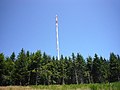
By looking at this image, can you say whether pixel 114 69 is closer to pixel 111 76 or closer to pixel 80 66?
pixel 111 76

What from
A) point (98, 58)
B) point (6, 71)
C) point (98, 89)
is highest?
point (98, 58)

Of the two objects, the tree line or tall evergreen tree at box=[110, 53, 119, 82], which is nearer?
the tree line

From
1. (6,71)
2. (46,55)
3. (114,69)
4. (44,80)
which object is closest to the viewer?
(6,71)

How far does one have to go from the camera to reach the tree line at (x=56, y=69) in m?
56.9

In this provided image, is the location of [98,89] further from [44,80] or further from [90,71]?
[90,71]

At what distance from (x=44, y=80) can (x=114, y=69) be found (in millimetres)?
27683

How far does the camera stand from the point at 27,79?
59500 mm

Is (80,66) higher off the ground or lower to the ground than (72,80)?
higher

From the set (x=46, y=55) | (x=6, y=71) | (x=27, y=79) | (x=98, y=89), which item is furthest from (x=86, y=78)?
(x=98, y=89)

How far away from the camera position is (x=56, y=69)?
2785 inches

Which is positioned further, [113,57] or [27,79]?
[113,57]

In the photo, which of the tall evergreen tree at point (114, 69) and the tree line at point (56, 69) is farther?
the tall evergreen tree at point (114, 69)

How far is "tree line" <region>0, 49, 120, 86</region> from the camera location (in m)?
56.9

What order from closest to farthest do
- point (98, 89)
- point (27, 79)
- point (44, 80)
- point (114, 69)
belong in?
point (98, 89)
point (27, 79)
point (44, 80)
point (114, 69)
